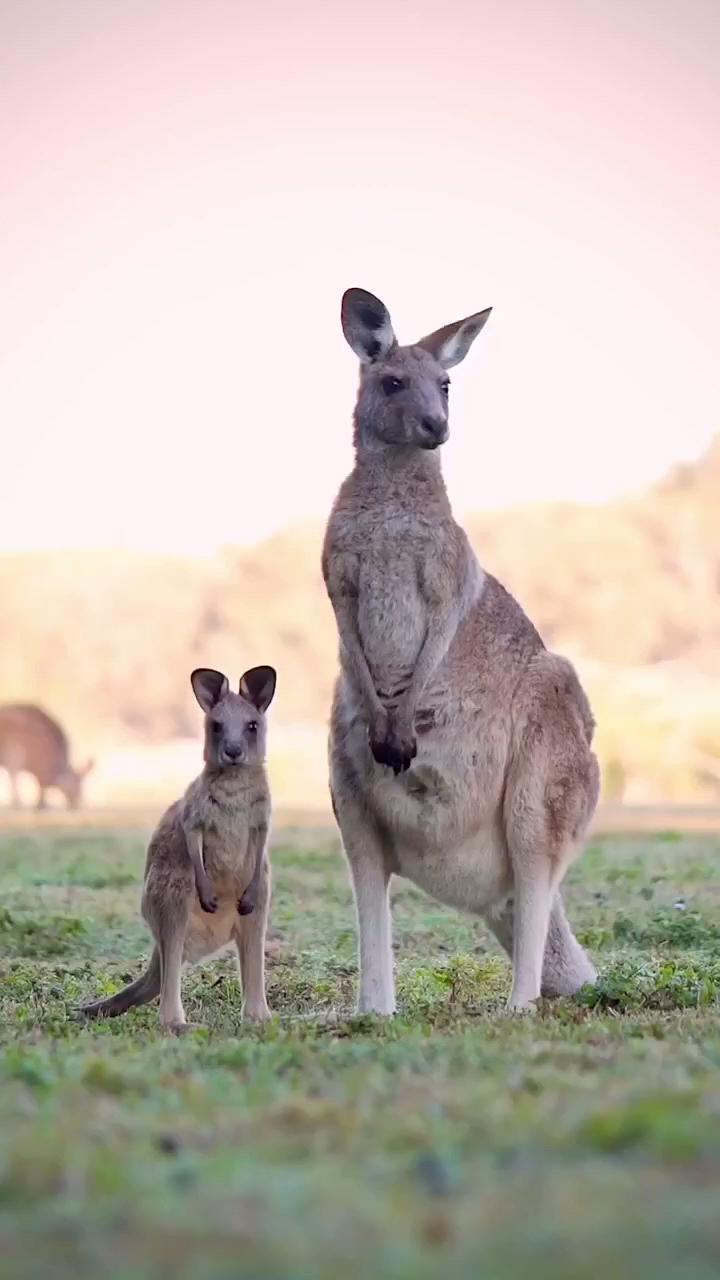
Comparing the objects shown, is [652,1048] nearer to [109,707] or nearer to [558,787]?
[558,787]

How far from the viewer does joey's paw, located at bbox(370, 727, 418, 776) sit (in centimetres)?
609

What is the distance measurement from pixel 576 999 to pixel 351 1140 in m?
2.86

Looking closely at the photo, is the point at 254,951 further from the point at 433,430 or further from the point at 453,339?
the point at 453,339

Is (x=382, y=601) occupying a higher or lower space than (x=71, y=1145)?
higher

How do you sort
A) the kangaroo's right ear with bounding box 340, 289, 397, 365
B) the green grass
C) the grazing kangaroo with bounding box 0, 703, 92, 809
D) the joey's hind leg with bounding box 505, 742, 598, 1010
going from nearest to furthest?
the green grass < the joey's hind leg with bounding box 505, 742, 598, 1010 < the kangaroo's right ear with bounding box 340, 289, 397, 365 < the grazing kangaroo with bounding box 0, 703, 92, 809

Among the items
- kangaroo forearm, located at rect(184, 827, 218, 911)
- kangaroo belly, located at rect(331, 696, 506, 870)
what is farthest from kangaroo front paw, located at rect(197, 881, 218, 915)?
kangaroo belly, located at rect(331, 696, 506, 870)

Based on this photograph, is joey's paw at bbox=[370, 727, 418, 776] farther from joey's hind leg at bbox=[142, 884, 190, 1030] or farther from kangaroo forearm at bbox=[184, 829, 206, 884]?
joey's hind leg at bbox=[142, 884, 190, 1030]

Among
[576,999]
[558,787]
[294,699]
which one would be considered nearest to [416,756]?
[558,787]

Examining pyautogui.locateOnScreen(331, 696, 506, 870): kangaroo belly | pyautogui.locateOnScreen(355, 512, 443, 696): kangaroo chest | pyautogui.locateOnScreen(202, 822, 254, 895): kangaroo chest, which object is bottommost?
pyautogui.locateOnScreen(202, 822, 254, 895): kangaroo chest

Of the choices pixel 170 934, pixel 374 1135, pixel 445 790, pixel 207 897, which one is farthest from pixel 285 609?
pixel 374 1135

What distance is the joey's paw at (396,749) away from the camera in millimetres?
6090

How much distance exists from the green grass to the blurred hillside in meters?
35.6

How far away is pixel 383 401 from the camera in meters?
6.38

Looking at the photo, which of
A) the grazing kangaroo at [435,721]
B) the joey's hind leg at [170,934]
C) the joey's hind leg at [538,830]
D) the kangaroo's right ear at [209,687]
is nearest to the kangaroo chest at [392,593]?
the grazing kangaroo at [435,721]
